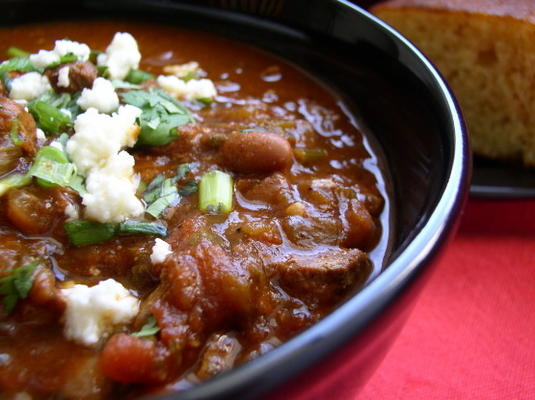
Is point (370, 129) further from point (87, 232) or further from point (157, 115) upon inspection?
point (87, 232)

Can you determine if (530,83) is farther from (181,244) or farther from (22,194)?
(22,194)

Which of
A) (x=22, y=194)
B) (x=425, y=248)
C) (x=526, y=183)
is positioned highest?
(x=425, y=248)

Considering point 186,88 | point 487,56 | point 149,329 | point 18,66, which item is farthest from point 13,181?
point 487,56

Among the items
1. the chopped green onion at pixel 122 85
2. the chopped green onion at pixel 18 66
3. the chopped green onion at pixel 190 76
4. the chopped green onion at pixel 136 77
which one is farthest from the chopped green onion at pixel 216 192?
the chopped green onion at pixel 18 66

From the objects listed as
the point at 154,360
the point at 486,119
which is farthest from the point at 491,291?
the point at 154,360

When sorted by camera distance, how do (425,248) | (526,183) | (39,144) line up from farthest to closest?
(526,183)
(39,144)
(425,248)

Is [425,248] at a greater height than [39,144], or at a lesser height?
greater

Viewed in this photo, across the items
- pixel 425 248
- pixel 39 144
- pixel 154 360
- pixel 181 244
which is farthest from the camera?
pixel 39 144
